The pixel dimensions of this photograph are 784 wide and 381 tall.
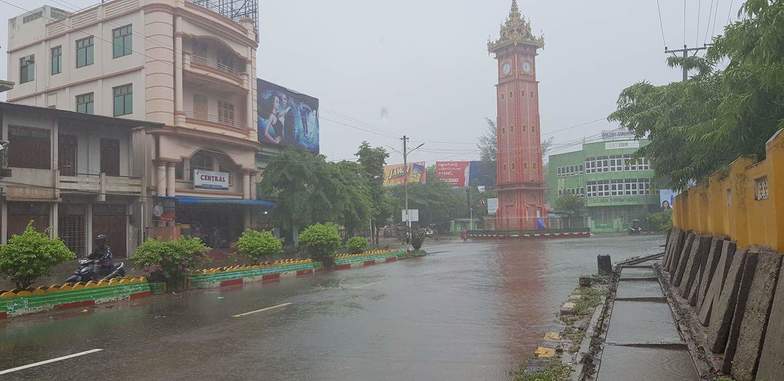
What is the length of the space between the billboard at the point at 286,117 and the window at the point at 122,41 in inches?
376

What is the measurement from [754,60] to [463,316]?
6275 millimetres

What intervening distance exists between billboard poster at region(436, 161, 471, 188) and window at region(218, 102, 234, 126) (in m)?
60.9

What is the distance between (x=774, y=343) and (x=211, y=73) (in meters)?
29.2

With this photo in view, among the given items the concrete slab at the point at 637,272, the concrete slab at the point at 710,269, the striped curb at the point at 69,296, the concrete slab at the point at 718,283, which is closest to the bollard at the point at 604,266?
the concrete slab at the point at 637,272

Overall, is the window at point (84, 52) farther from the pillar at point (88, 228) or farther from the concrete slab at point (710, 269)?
the concrete slab at point (710, 269)

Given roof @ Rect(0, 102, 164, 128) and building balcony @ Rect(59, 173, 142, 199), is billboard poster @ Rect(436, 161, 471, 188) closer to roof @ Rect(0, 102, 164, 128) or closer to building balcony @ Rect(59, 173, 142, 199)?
building balcony @ Rect(59, 173, 142, 199)

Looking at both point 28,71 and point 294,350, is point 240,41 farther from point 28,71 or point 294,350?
point 294,350

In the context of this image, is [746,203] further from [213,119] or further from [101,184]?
[213,119]

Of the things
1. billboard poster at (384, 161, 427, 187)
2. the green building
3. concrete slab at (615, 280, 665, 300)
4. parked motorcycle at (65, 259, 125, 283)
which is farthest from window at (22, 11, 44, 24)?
the green building

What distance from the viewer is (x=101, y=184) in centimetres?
2509

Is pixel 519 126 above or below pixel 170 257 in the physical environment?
above

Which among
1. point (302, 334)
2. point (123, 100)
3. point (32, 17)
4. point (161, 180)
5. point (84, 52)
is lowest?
point (302, 334)

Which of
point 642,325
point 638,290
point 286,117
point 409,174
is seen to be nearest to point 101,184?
point 286,117

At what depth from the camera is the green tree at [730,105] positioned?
5.87 metres
